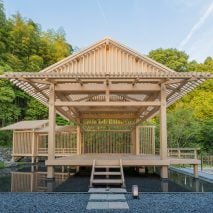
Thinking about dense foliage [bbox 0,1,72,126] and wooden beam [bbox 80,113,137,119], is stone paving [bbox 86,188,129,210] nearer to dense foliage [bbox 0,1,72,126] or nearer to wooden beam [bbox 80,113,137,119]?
wooden beam [bbox 80,113,137,119]

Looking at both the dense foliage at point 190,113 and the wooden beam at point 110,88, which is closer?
the wooden beam at point 110,88

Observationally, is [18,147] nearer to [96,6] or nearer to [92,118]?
[92,118]

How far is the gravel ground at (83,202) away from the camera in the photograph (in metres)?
4.93

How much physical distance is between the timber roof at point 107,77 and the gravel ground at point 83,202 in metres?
3.39

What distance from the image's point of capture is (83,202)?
5539mm

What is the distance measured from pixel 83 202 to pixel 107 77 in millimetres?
4059

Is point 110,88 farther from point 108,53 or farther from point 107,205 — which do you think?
point 107,205

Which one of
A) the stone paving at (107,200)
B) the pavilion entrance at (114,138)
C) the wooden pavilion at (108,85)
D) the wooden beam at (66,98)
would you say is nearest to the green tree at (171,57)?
the pavilion entrance at (114,138)

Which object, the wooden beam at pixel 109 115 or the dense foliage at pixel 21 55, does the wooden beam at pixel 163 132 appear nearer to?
the wooden beam at pixel 109 115

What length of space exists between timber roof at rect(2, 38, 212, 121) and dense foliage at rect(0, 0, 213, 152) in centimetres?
860

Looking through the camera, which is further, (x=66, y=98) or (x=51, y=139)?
(x=66, y=98)

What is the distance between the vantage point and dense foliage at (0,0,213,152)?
1961 cm

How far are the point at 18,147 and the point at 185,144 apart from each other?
1021 centimetres

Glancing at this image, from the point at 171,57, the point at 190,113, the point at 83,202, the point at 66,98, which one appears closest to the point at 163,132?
the point at 83,202
